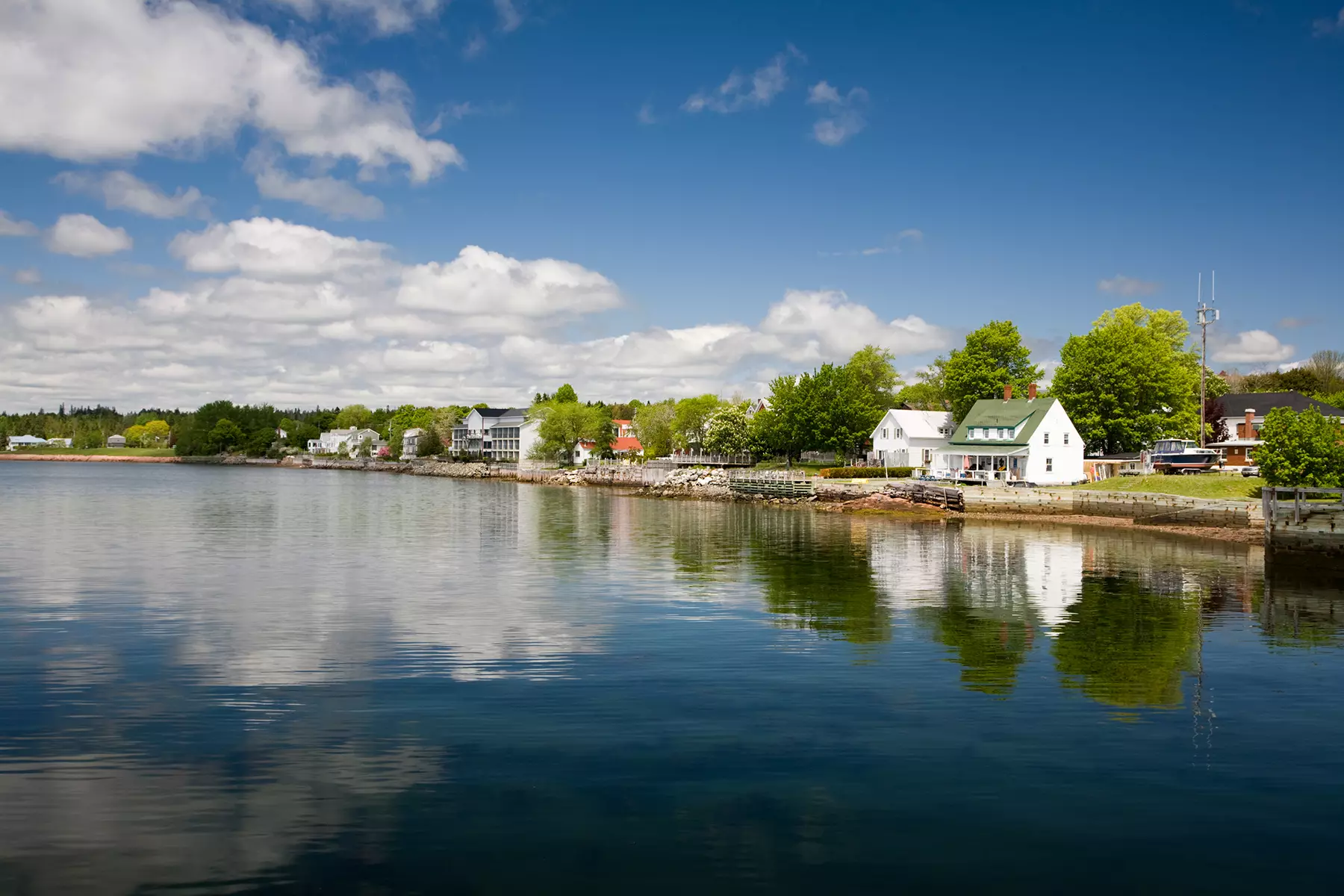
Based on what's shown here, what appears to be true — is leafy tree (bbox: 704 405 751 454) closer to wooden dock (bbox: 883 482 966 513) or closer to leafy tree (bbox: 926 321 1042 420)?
leafy tree (bbox: 926 321 1042 420)

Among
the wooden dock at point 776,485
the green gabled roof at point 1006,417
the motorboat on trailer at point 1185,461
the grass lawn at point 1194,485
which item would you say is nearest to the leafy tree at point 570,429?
the wooden dock at point 776,485

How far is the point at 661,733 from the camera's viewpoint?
15266 mm

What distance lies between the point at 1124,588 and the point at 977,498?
117 ft

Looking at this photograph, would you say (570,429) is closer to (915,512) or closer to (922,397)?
(922,397)

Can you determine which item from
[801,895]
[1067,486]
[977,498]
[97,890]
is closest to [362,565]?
[97,890]

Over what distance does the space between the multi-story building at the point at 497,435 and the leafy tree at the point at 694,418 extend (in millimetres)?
43532

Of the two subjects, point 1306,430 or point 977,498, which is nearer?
point 1306,430

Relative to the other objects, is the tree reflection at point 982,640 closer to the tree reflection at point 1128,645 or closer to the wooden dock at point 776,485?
the tree reflection at point 1128,645

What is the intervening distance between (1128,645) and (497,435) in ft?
559

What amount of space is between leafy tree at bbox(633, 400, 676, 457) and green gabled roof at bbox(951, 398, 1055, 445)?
209 feet

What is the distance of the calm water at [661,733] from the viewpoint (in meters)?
10.7

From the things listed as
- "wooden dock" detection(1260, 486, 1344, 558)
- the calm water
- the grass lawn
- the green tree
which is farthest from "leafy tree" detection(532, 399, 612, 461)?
the calm water

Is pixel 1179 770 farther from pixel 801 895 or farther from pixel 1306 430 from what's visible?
pixel 1306 430

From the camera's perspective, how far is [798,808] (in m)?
12.2
